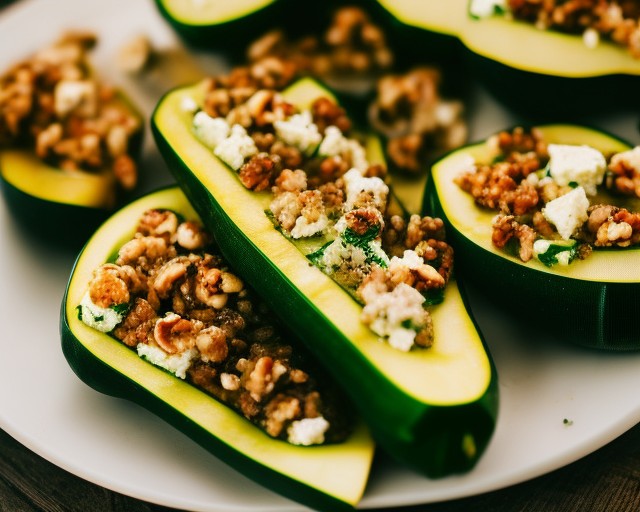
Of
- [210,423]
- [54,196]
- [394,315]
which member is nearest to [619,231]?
[394,315]

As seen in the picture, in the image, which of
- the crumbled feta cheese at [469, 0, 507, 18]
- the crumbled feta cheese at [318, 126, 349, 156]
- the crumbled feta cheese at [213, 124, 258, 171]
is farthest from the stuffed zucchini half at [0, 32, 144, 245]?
the crumbled feta cheese at [469, 0, 507, 18]

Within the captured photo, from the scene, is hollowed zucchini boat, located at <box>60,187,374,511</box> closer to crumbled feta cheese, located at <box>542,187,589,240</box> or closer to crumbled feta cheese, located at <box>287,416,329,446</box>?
crumbled feta cheese, located at <box>287,416,329,446</box>

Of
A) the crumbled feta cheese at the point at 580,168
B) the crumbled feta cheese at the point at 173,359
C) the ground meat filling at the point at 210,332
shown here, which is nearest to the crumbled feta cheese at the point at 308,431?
the ground meat filling at the point at 210,332

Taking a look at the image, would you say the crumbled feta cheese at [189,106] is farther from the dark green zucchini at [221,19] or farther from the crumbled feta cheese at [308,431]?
the crumbled feta cheese at [308,431]

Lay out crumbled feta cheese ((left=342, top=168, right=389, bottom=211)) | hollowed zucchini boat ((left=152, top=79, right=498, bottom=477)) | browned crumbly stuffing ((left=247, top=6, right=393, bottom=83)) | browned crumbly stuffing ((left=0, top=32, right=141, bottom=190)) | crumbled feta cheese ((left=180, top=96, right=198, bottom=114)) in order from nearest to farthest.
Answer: hollowed zucchini boat ((left=152, top=79, right=498, bottom=477)) < crumbled feta cheese ((left=342, top=168, right=389, bottom=211)) < crumbled feta cheese ((left=180, top=96, right=198, bottom=114)) < browned crumbly stuffing ((left=0, top=32, right=141, bottom=190)) < browned crumbly stuffing ((left=247, top=6, right=393, bottom=83))

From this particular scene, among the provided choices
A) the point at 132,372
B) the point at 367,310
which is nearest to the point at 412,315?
the point at 367,310

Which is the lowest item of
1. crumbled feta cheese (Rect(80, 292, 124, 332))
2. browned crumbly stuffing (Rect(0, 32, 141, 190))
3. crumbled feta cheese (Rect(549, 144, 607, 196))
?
crumbled feta cheese (Rect(80, 292, 124, 332))
